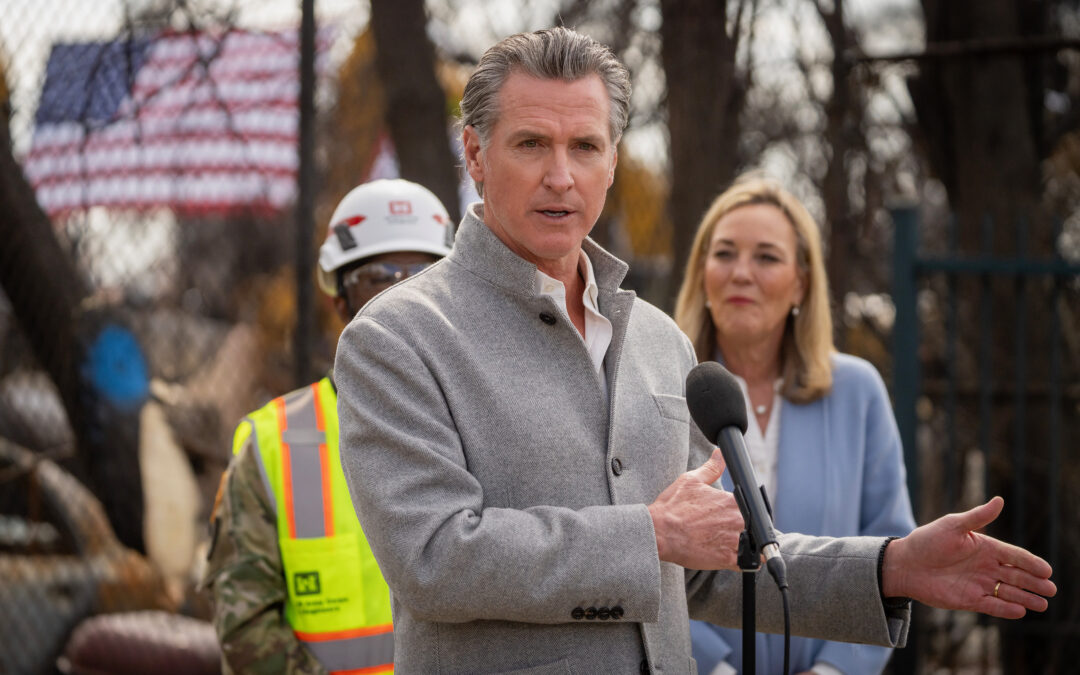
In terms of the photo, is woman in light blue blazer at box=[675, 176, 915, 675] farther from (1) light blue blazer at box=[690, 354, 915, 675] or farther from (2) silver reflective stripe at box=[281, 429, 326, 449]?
(2) silver reflective stripe at box=[281, 429, 326, 449]

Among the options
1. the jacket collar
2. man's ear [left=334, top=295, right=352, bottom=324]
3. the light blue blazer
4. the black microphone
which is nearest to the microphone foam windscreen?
the black microphone

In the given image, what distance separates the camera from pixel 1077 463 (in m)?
5.98

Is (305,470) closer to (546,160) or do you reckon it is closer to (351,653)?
(351,653)

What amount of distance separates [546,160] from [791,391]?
1.69 metres

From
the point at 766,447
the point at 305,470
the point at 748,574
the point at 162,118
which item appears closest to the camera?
the point at 748,574

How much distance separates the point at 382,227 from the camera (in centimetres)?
336

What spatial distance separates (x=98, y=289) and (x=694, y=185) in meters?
2.95

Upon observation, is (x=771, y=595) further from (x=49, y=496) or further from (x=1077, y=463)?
(x=49, y=496)

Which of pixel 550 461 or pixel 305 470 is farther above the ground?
pixel 550 461

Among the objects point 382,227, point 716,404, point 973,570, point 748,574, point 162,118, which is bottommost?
point 973,570

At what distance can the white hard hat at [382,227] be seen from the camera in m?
3.32

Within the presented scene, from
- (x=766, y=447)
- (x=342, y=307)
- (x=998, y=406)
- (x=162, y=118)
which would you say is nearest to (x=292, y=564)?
(x=342, y=307)

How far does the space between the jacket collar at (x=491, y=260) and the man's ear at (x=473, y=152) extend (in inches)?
2.9

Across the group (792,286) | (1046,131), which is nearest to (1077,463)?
(1046,131)
